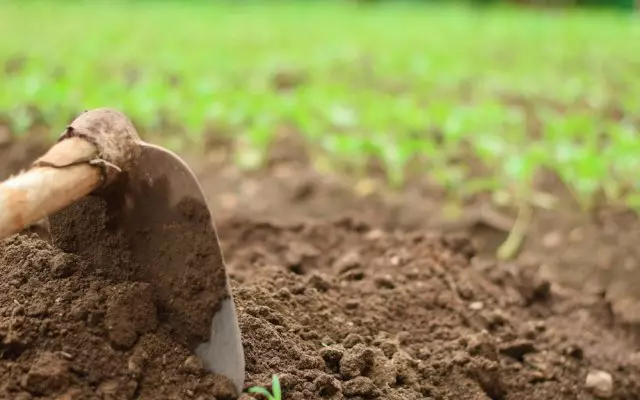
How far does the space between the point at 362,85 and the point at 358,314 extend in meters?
5.44

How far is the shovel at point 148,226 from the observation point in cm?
172

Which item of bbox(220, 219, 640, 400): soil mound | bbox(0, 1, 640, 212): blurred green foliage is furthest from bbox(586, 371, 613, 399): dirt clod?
bbox(0, 1, 640, 212): blurred green foliage

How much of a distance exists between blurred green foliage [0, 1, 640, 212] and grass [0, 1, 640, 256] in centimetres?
2

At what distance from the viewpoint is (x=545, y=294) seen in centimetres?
311

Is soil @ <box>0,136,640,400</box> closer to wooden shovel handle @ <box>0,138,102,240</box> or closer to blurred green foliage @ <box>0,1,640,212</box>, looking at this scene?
wooden shovel handle @ <box>0,138,102,240</box>

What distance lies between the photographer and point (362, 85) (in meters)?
7.66

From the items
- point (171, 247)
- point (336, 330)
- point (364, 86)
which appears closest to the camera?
point (171, 247)

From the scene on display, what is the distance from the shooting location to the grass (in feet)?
15.2

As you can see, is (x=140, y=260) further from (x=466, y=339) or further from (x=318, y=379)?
(x=466, y=339)

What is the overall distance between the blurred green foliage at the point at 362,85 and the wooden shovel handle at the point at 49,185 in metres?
2.66

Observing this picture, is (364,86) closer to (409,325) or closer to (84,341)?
(409,325)

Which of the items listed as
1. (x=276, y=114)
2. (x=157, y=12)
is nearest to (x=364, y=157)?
(x=276, y=114)

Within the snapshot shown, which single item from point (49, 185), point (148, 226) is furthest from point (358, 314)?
point (49, 185)

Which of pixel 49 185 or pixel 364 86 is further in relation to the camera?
pixel 364 86
